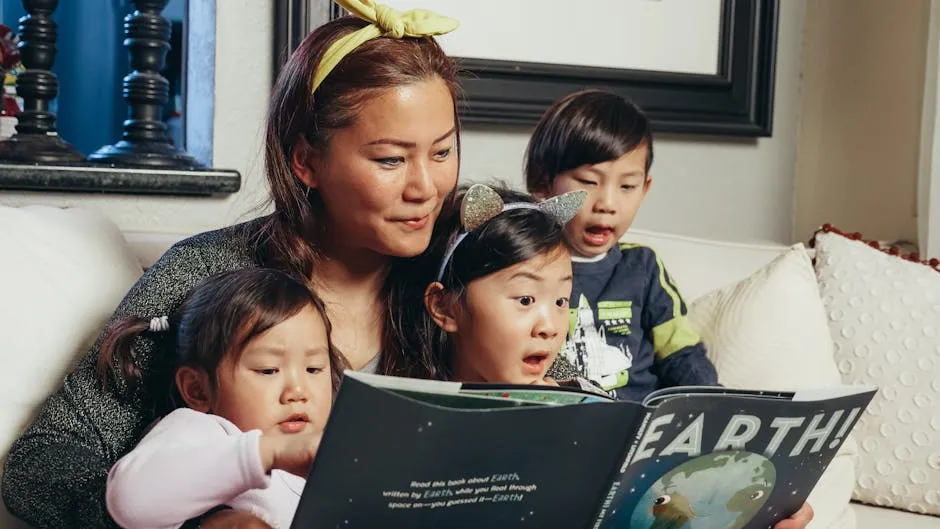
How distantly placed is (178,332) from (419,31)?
486mm

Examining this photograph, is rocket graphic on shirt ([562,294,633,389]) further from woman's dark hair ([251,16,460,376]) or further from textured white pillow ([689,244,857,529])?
woman's dark hair ([251,16,460,376])

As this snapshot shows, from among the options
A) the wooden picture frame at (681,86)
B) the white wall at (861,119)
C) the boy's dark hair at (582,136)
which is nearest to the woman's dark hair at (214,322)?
the boy's dark hair at (582,136)

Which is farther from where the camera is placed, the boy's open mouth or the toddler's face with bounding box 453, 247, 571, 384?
the boy's open mouth

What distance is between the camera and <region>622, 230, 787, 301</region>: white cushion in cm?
211

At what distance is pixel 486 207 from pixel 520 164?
2.76 ft

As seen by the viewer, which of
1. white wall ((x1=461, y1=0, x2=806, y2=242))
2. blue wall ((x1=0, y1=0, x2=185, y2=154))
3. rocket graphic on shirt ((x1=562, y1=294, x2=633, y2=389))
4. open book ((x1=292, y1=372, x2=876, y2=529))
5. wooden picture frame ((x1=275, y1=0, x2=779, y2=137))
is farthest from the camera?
blue wall ((x1=0, y1=0, x2=185, y2=154))

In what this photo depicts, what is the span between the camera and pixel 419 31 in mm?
1497

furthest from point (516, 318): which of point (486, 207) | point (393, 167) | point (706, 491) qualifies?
point (706, 491)

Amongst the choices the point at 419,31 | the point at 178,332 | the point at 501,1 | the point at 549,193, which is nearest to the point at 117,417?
the point at 178,332

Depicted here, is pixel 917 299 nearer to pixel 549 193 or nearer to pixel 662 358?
pixel 662 358

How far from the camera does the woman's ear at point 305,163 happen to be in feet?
4.88

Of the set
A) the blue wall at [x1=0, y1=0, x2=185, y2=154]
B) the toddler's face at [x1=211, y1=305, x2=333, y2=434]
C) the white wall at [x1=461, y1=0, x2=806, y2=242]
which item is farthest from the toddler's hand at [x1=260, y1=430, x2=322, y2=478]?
the blue wall at [x1=0, y1=0, x2=185, y2=154]

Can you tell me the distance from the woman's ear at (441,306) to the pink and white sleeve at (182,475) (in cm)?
40

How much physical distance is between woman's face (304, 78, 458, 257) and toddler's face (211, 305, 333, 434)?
18 centimetres
